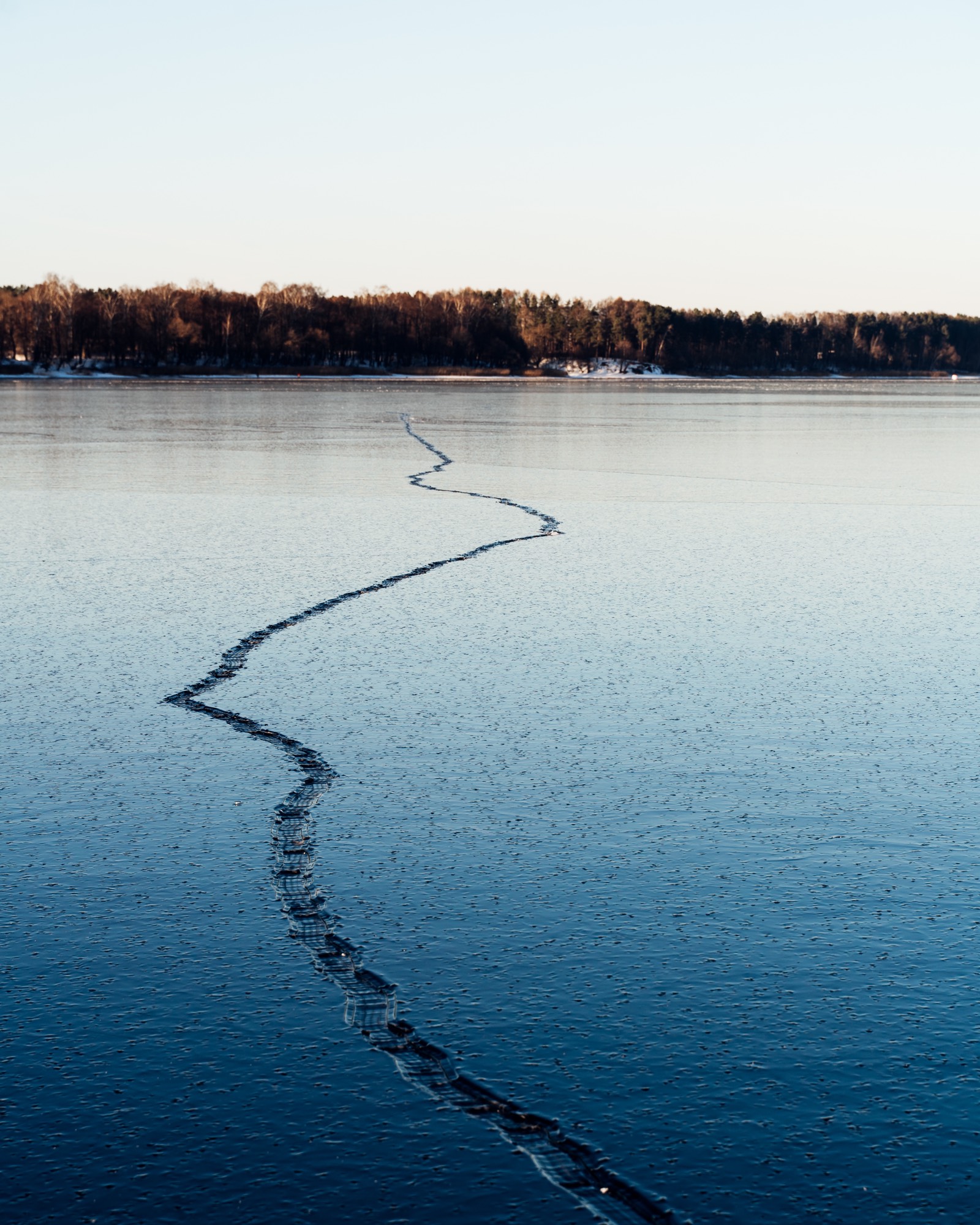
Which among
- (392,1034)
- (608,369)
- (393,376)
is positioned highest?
(608,369)

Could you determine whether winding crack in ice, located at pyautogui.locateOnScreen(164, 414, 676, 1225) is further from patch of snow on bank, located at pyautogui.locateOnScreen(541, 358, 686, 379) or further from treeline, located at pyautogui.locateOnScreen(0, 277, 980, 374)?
patch of snow on bank, located at pyautogui.locateOnScreen(541, 358, 686, 379)

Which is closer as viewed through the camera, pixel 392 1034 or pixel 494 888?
pixel 392 1034

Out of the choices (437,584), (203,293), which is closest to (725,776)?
(437,584)

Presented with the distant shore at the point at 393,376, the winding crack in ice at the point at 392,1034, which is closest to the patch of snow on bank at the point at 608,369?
the distant shore at the point at 393,376

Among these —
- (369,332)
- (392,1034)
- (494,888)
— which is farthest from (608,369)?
(392,1034)

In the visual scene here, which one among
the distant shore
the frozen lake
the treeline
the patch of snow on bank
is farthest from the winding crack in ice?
the patch of snow on bank

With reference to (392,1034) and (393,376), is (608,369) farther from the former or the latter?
(392,1034)
